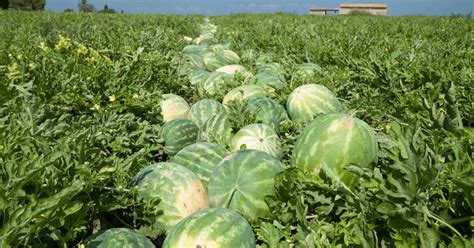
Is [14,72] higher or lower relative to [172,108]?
higher

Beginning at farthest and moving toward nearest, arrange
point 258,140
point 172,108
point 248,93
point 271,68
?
1. point 271,68
2. point 248,93
3. point 172,108
4. point 258,140

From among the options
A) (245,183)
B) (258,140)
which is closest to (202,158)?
(258,140)

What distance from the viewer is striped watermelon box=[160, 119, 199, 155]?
4.43m

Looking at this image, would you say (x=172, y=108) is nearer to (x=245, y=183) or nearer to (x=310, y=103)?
(x=310, y=103)

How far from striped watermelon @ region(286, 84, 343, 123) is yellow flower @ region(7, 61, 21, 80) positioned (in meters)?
2.78

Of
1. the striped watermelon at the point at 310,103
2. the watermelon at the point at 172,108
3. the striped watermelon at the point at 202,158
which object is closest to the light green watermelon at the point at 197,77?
the watermelon at the point at 172,108

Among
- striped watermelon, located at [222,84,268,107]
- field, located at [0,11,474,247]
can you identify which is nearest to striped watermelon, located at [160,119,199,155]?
field, located at [0,11,474,247]

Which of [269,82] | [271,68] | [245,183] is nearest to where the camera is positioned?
[245,183]

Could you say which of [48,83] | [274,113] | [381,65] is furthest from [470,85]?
[48,83]

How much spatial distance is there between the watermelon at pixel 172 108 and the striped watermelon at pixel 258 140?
1234mm

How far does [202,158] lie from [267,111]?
1268mm

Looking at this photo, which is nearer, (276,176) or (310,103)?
(276,176)

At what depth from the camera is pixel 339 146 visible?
3035 millimetres

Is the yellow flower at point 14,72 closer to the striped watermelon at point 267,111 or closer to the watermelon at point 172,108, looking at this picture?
the watermelon at point 172,108
